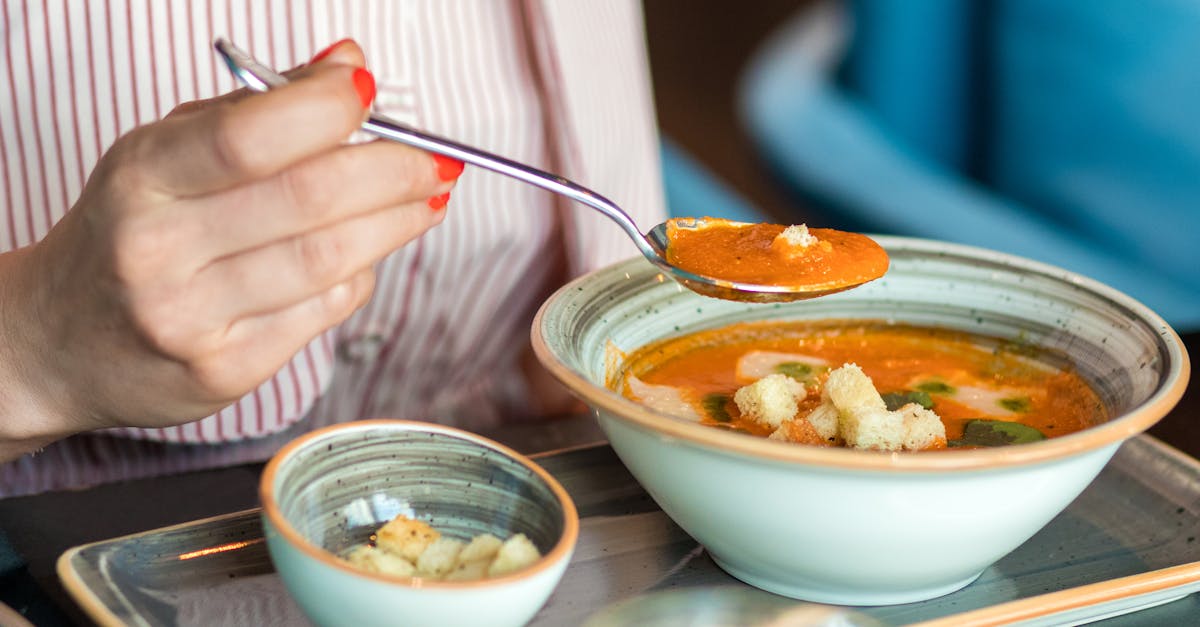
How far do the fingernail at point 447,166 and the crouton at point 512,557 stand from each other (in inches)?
11.1

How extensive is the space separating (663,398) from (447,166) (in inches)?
12.3

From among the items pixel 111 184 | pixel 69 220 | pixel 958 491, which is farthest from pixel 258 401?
pixel 958 491

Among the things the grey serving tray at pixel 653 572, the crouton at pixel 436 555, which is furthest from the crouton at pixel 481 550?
the grey serving tray at pixel 653 572

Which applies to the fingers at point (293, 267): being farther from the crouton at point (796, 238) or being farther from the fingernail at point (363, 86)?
the crouton at point (796, 238)

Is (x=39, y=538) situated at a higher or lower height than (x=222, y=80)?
lower

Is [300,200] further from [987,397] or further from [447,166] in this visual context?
[987,397]

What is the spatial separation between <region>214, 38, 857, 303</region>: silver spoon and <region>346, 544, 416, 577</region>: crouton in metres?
0.30

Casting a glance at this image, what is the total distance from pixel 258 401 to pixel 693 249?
0.67m

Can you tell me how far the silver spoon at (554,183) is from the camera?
0.85 meters

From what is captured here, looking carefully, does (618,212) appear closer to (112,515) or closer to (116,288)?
(116,288)

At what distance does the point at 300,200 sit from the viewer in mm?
817

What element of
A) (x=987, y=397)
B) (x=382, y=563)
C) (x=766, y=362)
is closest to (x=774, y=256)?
(x=766, y=362)

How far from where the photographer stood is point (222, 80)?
145cm

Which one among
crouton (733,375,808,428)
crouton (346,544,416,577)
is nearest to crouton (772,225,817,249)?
crouton (733,375,808,428)
